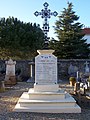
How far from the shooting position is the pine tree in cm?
3170

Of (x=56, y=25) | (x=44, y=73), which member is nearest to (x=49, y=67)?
(x=44, y=73)

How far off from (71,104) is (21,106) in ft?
5.56

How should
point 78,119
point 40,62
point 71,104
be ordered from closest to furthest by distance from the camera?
point 78,119 → point 71,104 → point 40,62

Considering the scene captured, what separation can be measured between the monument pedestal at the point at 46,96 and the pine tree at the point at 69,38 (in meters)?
20.9

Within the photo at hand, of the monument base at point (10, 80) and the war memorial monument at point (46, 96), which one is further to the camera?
the monument base at point (10, 80)

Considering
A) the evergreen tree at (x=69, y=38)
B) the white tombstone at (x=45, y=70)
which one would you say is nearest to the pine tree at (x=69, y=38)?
the evergreen tree at (x=69, y=38)

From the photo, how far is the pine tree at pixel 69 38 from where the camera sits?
3170 cm

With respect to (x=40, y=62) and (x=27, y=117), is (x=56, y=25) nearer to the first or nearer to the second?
(x=40, y=62)

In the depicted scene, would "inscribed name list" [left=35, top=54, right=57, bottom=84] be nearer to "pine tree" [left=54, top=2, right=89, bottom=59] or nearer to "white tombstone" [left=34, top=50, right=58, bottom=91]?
"white tombstone" [left=34, top=50, right=58, bottom=91]

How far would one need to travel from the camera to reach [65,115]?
→ 866cm

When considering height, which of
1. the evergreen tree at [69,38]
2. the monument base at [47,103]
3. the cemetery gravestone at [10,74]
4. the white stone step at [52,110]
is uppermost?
the evergreen tree at [69,38]

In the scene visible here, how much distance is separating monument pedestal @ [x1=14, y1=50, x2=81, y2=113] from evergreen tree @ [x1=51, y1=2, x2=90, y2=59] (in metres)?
20.9

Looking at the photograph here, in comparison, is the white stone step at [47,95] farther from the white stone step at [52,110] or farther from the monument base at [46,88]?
the white stone step at [52,110]

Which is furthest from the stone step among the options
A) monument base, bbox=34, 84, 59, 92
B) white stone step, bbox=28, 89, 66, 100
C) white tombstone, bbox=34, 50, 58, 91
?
white tombstone, bbox=34, 50, 58, 91
